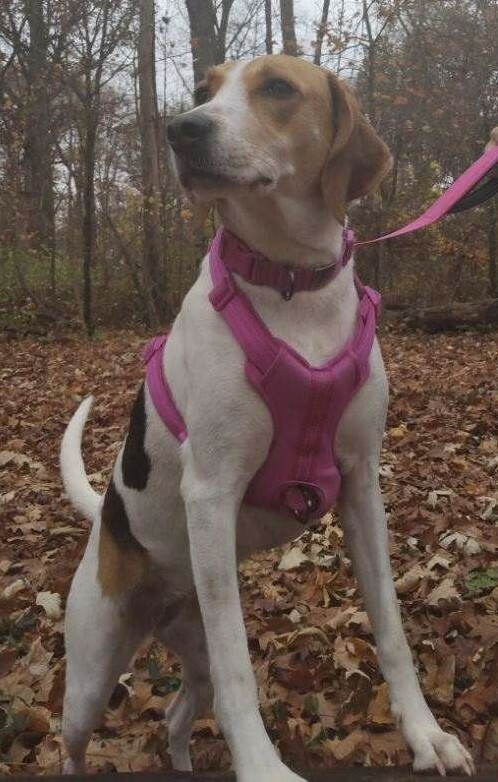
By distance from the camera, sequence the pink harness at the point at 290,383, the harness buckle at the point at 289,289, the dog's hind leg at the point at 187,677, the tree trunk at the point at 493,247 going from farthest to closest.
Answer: the tree trunk at the point at 493,247, the dog's hind leg at the point at 187,677, the harness buckle at the point at 289,289, the pink harness at the point at 290,383

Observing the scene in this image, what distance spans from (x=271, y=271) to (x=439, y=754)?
1392mm

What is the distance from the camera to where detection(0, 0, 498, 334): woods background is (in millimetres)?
15148

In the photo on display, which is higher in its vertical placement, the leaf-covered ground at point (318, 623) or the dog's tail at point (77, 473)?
the dog's tail at point (77, 473)

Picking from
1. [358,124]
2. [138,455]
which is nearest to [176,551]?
[138,455]

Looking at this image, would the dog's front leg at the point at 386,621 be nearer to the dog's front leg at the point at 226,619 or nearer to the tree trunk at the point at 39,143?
the dog's front leg at the point at 226,619

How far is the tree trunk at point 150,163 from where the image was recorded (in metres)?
15.4

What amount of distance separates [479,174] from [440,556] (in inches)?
87.2

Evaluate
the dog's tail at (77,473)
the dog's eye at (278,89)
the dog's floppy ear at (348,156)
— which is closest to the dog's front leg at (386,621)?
the dog's floppy ear at (348,156)

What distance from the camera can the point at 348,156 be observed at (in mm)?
2395

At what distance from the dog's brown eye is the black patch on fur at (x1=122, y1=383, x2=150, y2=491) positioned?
1.05 metres

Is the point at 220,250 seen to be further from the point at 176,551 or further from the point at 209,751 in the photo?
the point at 209,751

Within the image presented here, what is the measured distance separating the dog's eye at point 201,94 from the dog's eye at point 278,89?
0.31 meters

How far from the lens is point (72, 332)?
1596 cm

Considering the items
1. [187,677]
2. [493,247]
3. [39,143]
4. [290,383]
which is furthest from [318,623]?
[39,143]
